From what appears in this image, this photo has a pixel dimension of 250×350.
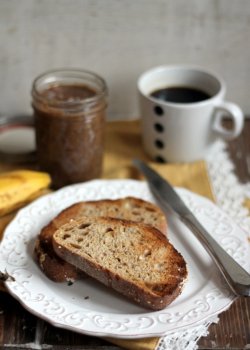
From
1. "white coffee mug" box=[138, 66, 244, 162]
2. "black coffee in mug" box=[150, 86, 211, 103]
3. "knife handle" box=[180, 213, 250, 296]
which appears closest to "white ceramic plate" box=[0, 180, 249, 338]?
"knife handle" box=[180, 213, 250, 296]

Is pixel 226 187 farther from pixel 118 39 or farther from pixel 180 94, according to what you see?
pixel 118 39

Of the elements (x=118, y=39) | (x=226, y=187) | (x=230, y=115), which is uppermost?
(x=118, y=39)

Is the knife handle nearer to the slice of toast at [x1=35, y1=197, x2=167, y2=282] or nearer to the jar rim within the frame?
the slice of toast at [x1=35, y1=197, x2=167, y2=282]

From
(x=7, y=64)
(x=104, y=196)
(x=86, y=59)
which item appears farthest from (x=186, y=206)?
(x=7, y=64)

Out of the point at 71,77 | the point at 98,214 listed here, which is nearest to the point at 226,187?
the point at 98,214

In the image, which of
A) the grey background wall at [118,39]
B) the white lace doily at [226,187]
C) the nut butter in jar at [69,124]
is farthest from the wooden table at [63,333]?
the grey background wall at [118,39]

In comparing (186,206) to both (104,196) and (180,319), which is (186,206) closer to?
(104,196)

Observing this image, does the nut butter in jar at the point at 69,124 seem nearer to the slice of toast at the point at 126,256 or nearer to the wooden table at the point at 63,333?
the slice of toast at the point at 126,256
